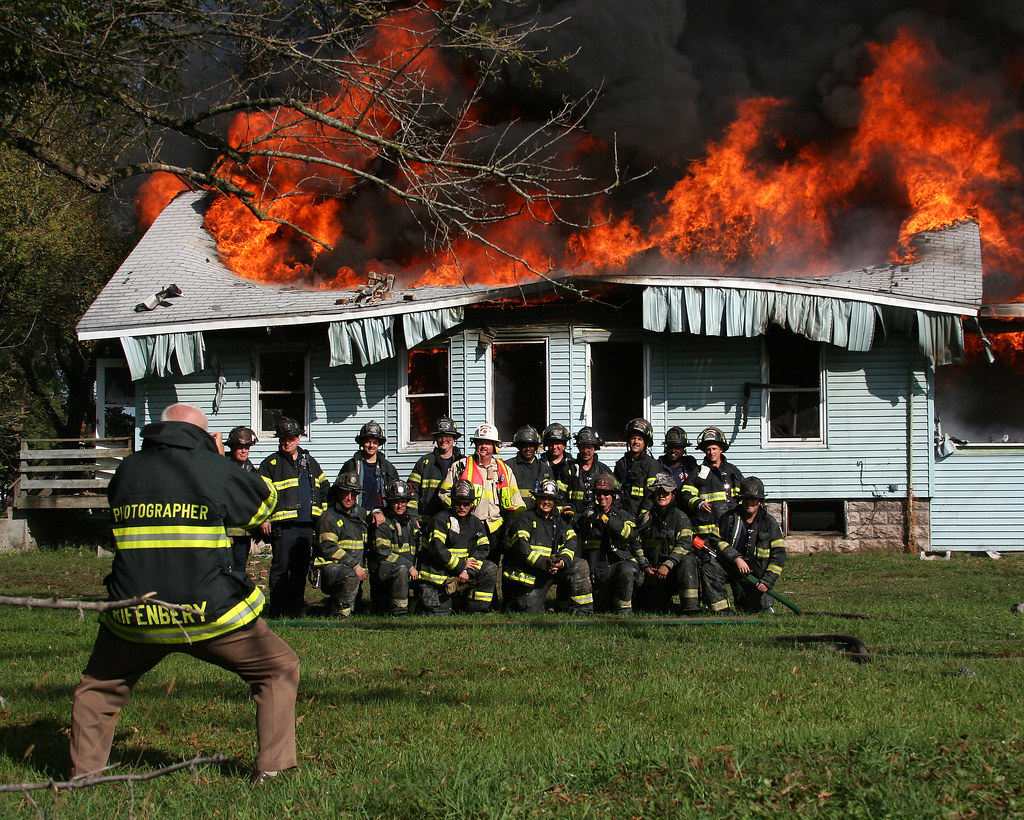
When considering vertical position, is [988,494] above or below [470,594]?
above

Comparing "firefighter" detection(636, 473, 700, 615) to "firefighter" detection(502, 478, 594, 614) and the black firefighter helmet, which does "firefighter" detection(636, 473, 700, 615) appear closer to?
"firefighter" detection(502, 478, 594, 614)

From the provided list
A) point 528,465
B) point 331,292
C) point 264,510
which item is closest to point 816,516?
point 528,465

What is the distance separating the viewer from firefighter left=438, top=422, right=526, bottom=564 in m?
10.4

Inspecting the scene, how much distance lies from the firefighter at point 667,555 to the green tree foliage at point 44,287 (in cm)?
1347

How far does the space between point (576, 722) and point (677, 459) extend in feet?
19.7

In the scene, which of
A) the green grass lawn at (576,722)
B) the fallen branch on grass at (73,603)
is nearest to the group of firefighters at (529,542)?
the green grass lawn at (576,722)

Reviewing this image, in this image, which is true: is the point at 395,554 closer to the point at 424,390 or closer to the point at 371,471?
the point at 371,471

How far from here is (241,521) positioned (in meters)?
4.48

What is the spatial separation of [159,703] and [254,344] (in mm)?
10748

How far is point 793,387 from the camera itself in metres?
14.9

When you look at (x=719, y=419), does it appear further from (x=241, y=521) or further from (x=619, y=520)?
(x=241, y=521)

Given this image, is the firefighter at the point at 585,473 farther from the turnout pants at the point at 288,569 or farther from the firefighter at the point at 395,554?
the turnout pants at the point at 288,569

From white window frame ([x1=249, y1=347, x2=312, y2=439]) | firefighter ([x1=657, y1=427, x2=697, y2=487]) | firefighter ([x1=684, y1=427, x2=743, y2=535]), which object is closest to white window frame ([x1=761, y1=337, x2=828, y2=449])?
firefighter ([x1=657, y1=427, x2=697, y2=487])

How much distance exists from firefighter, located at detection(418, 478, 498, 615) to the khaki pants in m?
5.28
